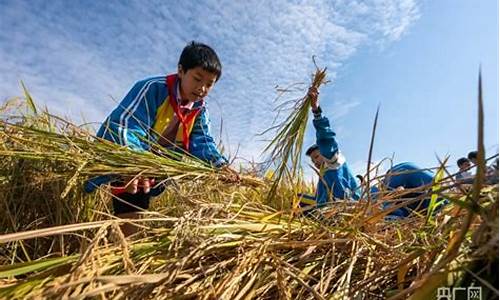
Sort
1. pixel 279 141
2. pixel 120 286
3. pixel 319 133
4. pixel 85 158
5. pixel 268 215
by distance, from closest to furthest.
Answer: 1. pixel 120 286
2. pixel 268 215
3. pixel 85 158
4. pixel 279 141
5. pixel 319 133

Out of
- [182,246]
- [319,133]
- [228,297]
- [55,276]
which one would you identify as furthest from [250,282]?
[319,133]

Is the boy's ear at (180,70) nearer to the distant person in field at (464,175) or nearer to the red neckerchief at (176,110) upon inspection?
the red neckerchief at (176,110)

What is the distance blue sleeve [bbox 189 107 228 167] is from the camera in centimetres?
215

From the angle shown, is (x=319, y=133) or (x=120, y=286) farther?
(x=319, y=133)

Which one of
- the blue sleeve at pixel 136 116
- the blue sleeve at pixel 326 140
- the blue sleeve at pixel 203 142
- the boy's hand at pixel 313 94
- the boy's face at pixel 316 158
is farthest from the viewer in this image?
the boy's face at pixel 316 158

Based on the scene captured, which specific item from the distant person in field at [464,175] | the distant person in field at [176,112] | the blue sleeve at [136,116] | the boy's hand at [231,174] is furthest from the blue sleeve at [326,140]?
the distant person in field at [464,175]

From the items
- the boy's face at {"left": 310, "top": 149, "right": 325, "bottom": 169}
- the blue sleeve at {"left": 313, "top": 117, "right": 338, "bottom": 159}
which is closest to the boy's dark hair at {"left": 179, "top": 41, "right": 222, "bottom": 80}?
the blue sleeve at {"left": 313, "top": 117, "right": 338, "bottom": 159}

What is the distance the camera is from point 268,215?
1085mm

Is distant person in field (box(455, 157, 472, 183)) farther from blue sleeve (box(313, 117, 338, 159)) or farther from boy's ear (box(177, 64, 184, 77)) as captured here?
boy's ear (box(177, 64, 184, 77))

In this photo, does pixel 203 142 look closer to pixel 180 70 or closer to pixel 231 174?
pixel 180 70

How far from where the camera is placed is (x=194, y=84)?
229 centimetres

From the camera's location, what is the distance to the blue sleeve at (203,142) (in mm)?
2154

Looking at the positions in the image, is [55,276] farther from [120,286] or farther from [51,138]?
[51,138]

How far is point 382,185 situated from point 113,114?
1.24 m
